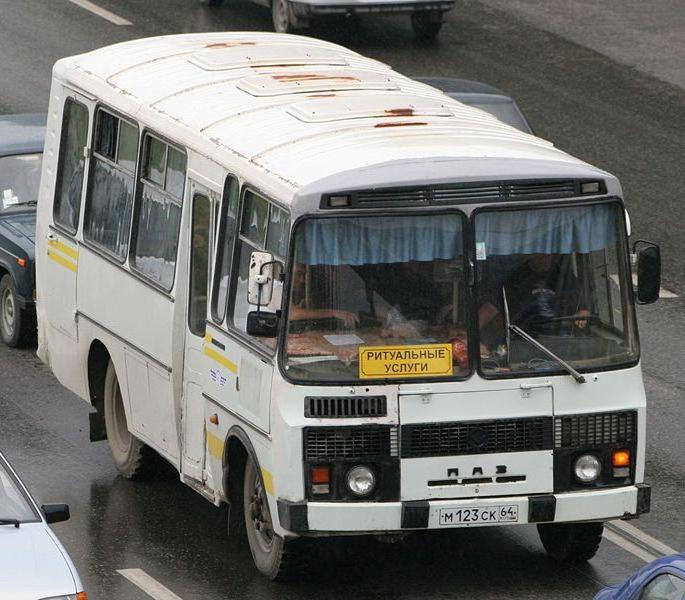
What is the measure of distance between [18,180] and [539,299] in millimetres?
8507

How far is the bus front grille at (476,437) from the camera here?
38.0ft

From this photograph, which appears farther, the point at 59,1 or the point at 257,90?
the point at 59,1

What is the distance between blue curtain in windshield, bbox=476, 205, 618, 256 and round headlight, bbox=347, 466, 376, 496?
1.46 metres

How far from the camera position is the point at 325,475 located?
11578 mm

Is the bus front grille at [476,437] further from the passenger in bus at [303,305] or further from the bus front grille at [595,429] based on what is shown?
the passenger in bus at [303,305]

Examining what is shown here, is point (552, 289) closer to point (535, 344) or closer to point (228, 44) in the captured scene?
point (535, 344)

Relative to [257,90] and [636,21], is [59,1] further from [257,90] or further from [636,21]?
[257,90]

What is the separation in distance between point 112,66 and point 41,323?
7.30 feet

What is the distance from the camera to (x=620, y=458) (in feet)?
39.1

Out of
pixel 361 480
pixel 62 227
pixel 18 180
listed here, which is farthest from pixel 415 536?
pixel 18 180

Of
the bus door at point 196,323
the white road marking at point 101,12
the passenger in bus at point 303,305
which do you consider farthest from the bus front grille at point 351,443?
the white road marking at point 101,12

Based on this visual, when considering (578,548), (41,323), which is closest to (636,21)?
(41,323)

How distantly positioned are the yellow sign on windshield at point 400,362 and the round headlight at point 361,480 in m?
0.55

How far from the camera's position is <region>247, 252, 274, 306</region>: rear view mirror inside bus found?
11.5 metres
